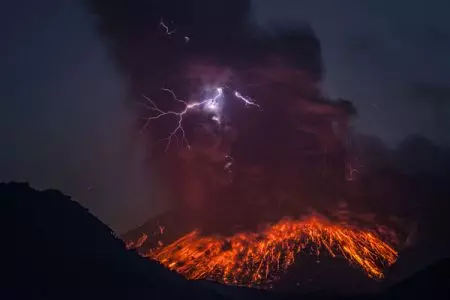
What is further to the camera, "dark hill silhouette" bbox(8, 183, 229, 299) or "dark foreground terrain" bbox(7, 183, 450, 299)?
"dark hill silhouette" bbox(8, 183, 229, 299)

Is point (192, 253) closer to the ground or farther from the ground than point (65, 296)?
farther from the ground

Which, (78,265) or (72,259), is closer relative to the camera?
(78,265)

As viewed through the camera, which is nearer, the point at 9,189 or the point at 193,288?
the point at 9,189

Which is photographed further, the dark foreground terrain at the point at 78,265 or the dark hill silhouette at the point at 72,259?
the dark hill silhouette at the point at 72,259

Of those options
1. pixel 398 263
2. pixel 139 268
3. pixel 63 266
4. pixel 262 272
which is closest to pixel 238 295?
pixel 139 268

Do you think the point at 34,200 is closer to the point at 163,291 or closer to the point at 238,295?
the point at 163,291

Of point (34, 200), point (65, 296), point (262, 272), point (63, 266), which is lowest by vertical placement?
point (65, 296)

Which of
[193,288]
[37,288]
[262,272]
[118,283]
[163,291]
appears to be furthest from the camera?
[262,272]

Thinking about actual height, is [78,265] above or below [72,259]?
below
